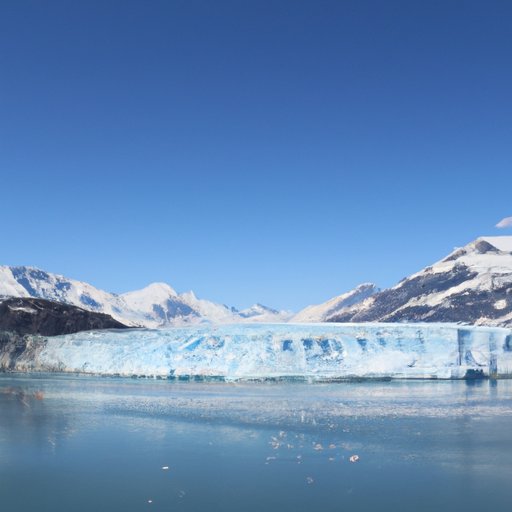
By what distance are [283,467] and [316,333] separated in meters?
21.8

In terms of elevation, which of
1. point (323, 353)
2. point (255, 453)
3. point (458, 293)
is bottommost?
point (255, 453)

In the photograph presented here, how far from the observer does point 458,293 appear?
150250 millimetres

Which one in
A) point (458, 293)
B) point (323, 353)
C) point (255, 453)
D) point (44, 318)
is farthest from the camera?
point (458, 293)

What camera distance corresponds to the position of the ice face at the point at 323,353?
33.9 metres

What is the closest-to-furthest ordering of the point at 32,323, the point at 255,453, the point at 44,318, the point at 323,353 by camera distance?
the point at 255,453, the point at 323,353, the point at 32,323, the point at 44,318

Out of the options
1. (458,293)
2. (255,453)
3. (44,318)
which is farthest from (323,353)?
(458,293)

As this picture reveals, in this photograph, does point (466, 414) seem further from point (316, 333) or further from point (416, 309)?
point (416, 309)

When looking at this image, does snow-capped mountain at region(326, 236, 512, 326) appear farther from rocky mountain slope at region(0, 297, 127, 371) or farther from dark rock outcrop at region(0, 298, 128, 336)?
rocky mountain slope at region(0, 297, 127, 371)

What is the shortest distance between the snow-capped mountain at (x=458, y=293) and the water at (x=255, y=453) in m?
110

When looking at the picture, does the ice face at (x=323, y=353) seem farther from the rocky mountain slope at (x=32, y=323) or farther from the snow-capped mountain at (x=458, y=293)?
the snow-capped mountain at (x=458, y=293)

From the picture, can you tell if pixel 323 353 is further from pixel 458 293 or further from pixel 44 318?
pixel 458 293

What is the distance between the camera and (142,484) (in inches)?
464

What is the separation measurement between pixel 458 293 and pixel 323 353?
123483mm

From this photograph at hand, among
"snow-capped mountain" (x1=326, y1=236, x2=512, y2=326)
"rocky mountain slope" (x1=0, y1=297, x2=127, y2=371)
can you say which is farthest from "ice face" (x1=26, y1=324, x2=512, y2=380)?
"snow-capped mountain" (x1=326, y1=236, x2=512, y2=326)
